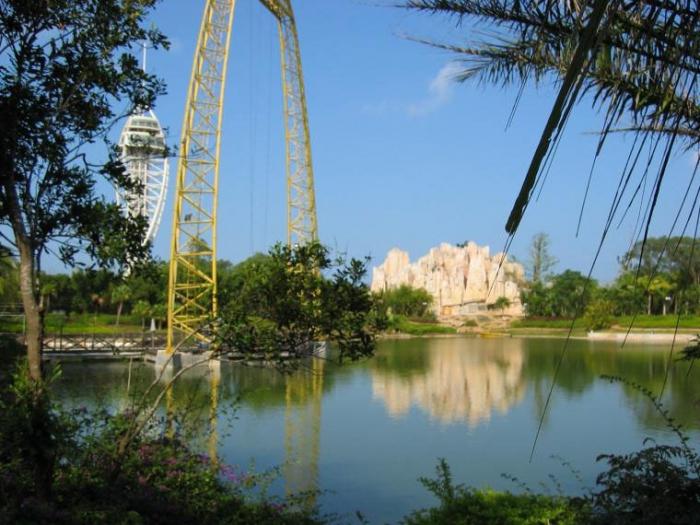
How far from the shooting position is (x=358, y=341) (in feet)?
14.2

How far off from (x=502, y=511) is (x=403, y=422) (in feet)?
16.9

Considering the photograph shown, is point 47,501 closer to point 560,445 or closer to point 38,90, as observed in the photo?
point 38,90

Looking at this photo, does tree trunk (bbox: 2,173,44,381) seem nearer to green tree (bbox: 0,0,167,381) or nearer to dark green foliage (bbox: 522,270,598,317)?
green tree (bbox: 0,0,167,381)

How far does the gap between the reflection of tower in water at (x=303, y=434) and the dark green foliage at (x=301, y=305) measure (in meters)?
0.27

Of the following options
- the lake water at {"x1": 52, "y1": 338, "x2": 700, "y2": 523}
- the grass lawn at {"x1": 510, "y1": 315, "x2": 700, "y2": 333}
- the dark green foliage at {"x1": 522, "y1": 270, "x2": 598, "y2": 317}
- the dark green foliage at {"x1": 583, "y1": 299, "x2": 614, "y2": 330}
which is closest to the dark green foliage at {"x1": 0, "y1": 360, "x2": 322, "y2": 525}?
the lake water at {"x1": 52, "y1": 338, "x2": 700, "y2": 523}

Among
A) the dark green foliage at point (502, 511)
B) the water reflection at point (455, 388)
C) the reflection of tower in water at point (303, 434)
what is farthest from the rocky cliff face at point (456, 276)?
the dark green foliage at point (502, 511)

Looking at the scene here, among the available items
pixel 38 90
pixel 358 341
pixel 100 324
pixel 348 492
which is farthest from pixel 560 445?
pixel 100 324

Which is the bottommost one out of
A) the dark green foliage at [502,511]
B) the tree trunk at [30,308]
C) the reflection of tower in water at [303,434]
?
the reflection of tower in water at [303,434]

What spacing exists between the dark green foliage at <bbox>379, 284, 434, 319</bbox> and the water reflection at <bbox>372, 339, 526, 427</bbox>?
79.9 feet

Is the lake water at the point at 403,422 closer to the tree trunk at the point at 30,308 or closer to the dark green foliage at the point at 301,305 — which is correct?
the dark green foliage at the point at 301,305

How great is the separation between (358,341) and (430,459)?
10.6 feet

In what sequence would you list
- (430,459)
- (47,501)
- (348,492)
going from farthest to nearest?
(430,459)
(348,492)
(47,501)

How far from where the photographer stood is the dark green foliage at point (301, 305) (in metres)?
4.19

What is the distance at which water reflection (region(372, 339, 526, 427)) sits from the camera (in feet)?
33.1
